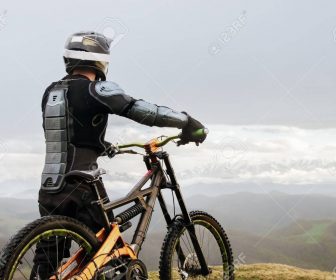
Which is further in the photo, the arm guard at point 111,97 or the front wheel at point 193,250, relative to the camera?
the front wheel at point 193,250

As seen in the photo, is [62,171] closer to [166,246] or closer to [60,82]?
[60,82]

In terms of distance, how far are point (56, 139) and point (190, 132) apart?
1.71m

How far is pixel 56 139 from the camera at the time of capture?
616 centimetres

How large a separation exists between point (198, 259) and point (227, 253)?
0.53m

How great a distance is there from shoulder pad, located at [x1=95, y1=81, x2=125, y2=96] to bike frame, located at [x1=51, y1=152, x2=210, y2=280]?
102 centimetres

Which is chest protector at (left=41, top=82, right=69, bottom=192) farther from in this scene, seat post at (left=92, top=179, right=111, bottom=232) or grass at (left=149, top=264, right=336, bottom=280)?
grass at (left=149, top=264, right=336, bottom=280)

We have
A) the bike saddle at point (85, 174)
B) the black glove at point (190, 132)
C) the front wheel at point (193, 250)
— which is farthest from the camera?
the front wheel at point (193, 250)

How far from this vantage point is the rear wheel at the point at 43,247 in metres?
4.79

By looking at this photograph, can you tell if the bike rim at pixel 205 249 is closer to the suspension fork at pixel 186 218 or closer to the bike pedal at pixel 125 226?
the suspension fork at pixel 186 218

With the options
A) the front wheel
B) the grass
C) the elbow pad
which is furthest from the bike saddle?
the grass

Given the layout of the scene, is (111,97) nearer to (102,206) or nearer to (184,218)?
(102,206)

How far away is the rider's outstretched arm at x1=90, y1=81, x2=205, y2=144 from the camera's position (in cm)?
596

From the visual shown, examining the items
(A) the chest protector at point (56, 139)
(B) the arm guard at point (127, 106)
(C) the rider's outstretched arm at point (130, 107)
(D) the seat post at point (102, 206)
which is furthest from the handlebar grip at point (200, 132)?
(A) the chest protector at point (56, 139)

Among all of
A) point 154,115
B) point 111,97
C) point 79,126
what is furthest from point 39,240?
point 154,115
